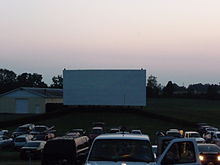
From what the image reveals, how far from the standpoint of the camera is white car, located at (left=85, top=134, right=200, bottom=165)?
Answer: 39.7 ft

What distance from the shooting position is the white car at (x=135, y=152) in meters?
12.1

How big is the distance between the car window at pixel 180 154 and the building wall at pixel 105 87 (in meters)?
73.8

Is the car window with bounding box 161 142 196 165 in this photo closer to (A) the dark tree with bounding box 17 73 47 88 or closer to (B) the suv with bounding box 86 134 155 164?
(B) the suv with bounding box 86 134 155 164

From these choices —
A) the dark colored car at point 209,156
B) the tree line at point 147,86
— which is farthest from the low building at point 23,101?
the dark colored car at point 209,156

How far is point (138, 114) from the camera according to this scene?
81812 mm

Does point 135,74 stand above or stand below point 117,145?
above

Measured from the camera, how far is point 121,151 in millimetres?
12320

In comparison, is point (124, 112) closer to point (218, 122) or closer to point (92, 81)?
point (92, 81)

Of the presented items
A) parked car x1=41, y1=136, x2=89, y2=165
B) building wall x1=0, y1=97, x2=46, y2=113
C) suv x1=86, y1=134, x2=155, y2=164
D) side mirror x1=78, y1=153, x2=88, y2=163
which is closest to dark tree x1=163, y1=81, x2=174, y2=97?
building wall x1=0, y1=97, x2=46, y2=113

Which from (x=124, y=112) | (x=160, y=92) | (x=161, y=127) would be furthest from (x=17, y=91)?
(x=160, y=92)

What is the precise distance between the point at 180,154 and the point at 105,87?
7666 centimetres

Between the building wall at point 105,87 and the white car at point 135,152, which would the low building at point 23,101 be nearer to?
the building wall at point 105,87

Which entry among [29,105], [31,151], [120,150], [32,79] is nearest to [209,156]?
[120,150]

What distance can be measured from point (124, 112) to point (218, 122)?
1508 centimetres
